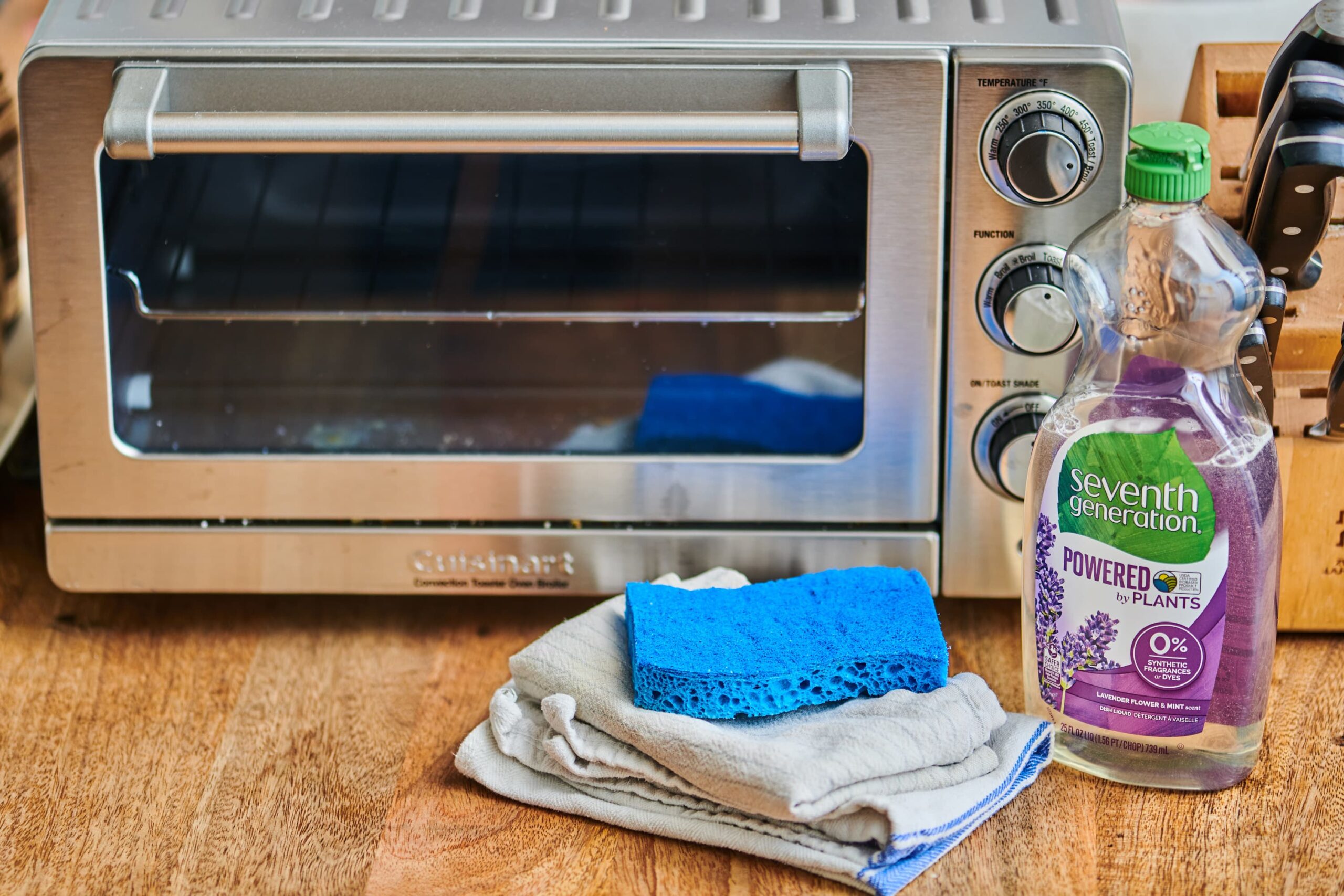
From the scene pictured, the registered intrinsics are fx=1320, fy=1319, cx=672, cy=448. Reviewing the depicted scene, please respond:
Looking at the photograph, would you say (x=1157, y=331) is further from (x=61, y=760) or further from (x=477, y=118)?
(x=61, y=760)

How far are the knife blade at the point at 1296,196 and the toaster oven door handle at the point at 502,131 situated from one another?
8.9 inches

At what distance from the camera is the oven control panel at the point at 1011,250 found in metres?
0.72

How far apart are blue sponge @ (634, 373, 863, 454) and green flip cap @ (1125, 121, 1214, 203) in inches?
9.8

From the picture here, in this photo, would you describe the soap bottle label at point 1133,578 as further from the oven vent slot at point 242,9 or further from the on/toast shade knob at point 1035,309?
the oven vent slot at point 242,9

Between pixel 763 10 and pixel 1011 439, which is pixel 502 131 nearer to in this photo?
pixel 763 10

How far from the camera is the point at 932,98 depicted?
0.73m

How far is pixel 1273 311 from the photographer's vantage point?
0.73 metres

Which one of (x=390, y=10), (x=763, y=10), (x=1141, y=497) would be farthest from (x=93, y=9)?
(x=1141, y=497)

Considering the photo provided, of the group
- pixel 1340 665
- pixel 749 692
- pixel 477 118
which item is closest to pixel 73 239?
pixel 477 118

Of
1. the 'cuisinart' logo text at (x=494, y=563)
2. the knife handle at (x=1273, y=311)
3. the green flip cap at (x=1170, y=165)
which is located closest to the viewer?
the green flip cap at (x=1170, y=165)

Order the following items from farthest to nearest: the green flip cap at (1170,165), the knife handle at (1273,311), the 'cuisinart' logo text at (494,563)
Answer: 1. the 'cuisinart' logo text at (494,563)
2. the knife handle at (1273,311)
3. the green flip cap at (1170,165)

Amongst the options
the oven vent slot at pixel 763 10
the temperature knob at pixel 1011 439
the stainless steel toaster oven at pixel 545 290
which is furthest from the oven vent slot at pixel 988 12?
the temperature knob at pixel 1011 439

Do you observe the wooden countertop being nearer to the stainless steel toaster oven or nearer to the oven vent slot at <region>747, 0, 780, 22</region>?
the stainless steel toaster oven

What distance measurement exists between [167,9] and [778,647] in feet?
1.68
